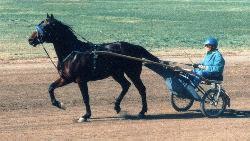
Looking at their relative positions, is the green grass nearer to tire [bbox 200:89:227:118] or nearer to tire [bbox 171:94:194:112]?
tire [bbox 171:94:194:112]

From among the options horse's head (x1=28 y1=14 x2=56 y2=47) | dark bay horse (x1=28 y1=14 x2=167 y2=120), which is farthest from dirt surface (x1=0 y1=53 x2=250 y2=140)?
horse's head (x1=28 y1=14 x2=56 y2=47)

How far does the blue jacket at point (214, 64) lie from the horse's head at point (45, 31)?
10.6 ft

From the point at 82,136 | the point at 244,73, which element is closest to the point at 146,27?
the point at 244,73

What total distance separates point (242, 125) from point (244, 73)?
7.88 meters

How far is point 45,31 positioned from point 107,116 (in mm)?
2213

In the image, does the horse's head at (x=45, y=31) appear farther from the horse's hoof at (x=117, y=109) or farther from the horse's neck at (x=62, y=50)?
the horse's hoof at (x=117, y=109)

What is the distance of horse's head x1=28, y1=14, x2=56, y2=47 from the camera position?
39.8 feet

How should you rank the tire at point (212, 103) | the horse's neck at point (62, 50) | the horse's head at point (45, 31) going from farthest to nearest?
the tire at point (212, 103) < the horse's neck at point (62, 50) < the horse's head at point (45, 31)

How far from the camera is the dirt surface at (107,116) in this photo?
36.0ft

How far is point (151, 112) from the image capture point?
1341cm

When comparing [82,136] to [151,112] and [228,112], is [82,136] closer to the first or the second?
[151,112]

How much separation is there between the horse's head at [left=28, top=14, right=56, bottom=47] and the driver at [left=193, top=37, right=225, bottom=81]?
3.03 metres

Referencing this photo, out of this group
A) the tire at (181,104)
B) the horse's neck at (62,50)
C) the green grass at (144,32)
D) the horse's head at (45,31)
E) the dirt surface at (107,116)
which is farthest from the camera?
the green grass at (144,32)

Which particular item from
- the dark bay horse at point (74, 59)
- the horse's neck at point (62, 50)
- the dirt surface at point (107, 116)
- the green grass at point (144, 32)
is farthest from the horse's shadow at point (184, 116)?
the green grass at point (144, 32)
